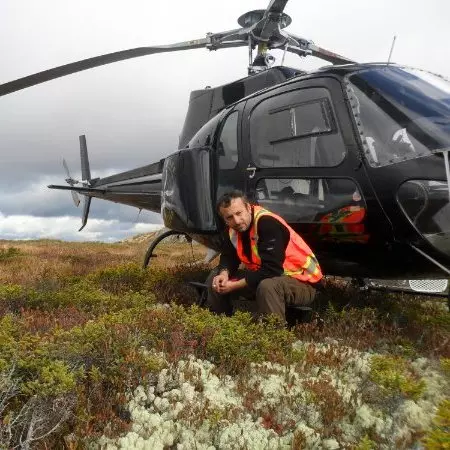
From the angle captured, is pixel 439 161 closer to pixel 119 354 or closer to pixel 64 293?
pixel 119 354

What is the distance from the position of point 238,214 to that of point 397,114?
1765mm

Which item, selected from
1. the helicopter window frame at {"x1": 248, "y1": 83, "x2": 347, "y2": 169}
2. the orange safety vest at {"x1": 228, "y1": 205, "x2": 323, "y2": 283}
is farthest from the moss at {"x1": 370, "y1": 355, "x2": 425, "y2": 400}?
the helicopter window frame at {"x1": 248, "y1": 83, "x2": 347, "y2": 169}

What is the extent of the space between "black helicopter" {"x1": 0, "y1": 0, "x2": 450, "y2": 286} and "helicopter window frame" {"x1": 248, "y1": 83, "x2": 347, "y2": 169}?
0.01 m

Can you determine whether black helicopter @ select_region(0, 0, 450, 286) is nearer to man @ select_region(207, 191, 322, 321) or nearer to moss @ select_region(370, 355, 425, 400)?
man @ select_region(207, 191, 322, 321)

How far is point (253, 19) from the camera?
8.17 meters

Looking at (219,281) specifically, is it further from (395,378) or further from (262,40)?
(262,40)

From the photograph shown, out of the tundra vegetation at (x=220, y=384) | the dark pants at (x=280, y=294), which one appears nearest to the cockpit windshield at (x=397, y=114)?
the dark pants at (x=280, y=294)

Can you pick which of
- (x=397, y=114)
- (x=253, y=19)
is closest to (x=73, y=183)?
(x=253, y=19)

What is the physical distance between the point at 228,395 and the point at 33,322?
235cm

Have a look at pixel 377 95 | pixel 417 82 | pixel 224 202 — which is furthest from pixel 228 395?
pixel 417 82

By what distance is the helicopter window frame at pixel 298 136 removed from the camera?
4.55 metres

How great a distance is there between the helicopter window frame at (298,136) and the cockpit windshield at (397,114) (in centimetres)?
27

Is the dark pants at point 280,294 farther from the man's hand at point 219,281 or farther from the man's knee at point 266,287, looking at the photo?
the man's hand at point 219,281

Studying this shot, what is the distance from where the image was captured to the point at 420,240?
13.2 feet
